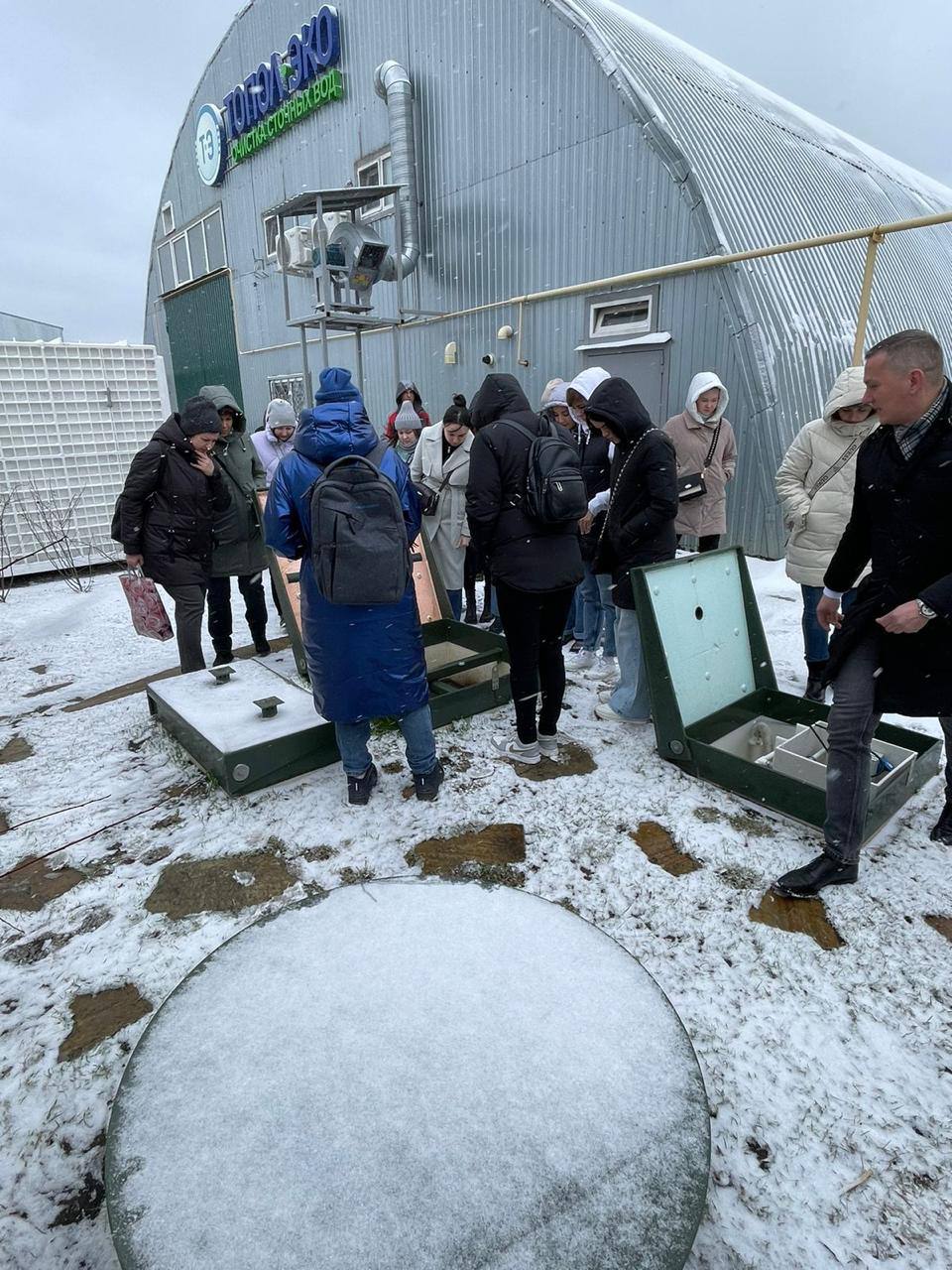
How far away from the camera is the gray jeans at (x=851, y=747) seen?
2490 millimetres

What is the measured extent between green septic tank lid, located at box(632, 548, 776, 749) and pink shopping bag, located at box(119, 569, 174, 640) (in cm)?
297

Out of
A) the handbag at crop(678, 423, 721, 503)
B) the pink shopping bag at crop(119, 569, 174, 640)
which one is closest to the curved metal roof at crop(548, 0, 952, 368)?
the handbag at crop(678, 423, 721, 503)

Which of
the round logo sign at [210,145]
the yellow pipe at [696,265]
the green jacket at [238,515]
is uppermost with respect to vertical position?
the round logo sign at [210,145]

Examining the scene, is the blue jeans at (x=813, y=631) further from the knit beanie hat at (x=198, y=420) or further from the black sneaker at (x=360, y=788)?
the knit beanie hat at (x=198, y=420)

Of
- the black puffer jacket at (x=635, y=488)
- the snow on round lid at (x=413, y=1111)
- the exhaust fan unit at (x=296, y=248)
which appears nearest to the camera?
the snow on round lid at (x=413, y=1111)

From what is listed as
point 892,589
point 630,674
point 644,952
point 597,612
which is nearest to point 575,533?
point 630,674

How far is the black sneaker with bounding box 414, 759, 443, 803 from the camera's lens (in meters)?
3.36

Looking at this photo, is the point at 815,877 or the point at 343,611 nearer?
the point at 815,877

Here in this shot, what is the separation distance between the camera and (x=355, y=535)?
2768 millimetres

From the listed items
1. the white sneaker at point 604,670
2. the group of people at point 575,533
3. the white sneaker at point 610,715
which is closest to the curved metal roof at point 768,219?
the group of people at point 575,533

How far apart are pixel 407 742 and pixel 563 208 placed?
317 inches

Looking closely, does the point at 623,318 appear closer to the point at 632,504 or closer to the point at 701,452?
the point at 701,452

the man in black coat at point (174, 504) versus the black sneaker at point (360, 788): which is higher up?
the man in black coat at point (174, 504)

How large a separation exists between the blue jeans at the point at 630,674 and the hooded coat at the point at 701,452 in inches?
53.6
